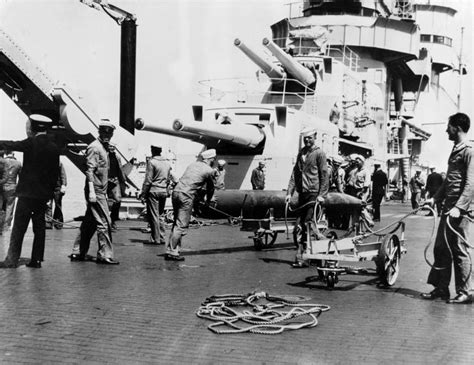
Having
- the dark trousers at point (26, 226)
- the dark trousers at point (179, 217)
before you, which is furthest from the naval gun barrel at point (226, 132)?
the dark trousers at point (26, 226)

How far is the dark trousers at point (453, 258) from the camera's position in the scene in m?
6.45

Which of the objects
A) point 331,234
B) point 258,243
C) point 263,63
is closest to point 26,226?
point 258,243

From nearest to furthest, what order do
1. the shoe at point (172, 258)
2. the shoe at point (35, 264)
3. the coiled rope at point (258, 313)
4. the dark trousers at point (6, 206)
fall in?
the coiled rope at point (258, 313) → the shoe at point (35, 264) → the shoe at point (172, 258) → the dark trousers at point (6, 206)

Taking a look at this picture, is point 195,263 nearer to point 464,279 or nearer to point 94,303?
point 94,303

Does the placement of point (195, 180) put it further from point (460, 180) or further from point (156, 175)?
point (460, 180)

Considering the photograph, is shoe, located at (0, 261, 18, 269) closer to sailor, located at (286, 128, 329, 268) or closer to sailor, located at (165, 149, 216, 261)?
sailor, located at (165, 149, 216, 261)

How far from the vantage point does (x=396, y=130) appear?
39219 mm

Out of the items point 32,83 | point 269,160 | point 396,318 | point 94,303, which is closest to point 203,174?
point 94,303

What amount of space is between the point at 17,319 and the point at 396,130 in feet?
119

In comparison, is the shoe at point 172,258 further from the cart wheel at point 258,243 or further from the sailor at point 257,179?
the sailor at point 257,179

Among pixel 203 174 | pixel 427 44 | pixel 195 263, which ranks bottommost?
pixel 195 263

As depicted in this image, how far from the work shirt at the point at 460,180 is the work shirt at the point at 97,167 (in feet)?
14.3

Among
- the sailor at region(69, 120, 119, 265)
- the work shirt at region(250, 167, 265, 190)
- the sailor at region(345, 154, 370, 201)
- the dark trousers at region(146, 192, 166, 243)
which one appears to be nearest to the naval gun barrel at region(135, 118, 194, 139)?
the work shirt at region(250, 167, 265, 190)

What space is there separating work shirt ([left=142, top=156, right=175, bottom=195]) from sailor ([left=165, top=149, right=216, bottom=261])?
2266 millimetres
